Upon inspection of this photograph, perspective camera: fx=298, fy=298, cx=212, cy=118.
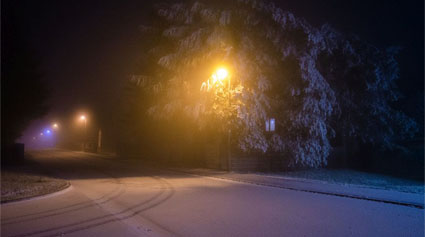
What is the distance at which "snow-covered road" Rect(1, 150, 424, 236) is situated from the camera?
6.23 metres

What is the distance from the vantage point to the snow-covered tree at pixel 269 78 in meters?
19.2

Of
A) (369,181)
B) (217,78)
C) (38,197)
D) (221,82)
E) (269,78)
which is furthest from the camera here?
(269,78)

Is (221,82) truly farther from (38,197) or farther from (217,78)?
(38,197)

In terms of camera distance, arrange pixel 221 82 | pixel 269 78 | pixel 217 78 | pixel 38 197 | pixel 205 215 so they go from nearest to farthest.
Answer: pixel 205 215
pixel 38 197
pixel 221 82
pixel 217 78
pixel 269 78

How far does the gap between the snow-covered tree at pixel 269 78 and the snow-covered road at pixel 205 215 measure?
29.2ft

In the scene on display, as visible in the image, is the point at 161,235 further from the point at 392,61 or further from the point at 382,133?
the point at 392,61

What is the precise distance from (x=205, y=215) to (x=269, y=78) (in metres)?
14.7

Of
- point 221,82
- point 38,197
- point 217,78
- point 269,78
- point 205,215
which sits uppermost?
point 269,78

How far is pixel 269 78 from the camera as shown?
68.0 feet

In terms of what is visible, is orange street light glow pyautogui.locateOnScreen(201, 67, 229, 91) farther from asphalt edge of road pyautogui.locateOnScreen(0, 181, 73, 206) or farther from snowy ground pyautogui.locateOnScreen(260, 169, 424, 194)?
asphalt edge of road pyautogui.locateOnScreen(0, 181, 73, 206)

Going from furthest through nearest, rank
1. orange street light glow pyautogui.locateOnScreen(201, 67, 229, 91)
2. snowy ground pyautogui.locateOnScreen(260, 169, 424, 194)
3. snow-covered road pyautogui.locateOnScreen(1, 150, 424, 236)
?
orange street light glow pyautogui.locateOnScreen(201, 67, 229, 91) < snowy ground pyautogui.locateOnScreen(260, 169, 424, 194) < snow-covered road pyautogui.locateOnScreen(1, 150, 424, 236)

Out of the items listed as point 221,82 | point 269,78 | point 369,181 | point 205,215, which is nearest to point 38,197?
point 205,215

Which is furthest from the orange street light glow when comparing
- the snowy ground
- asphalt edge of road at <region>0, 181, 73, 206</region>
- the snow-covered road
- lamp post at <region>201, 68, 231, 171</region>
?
asphalt edge of road at <region>0, 181, 73, 206</region>

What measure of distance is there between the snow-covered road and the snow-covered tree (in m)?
8.91
